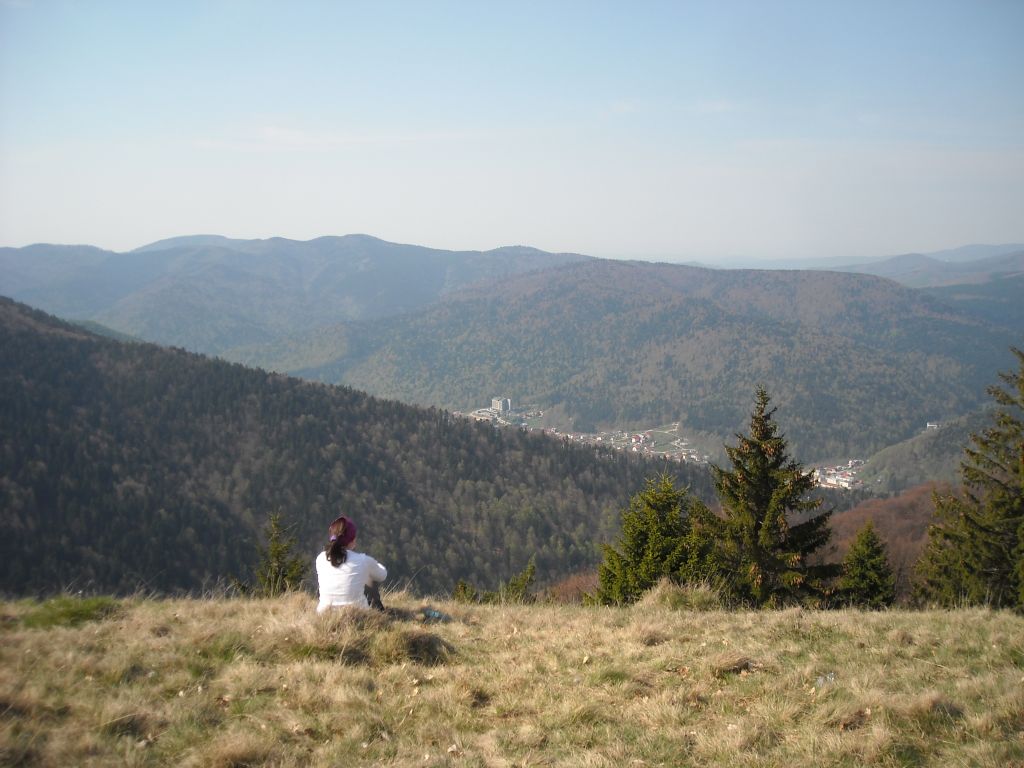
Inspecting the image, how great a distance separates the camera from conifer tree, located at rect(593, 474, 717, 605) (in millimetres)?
16875

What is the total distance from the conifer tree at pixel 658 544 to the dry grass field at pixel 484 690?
8.17 m

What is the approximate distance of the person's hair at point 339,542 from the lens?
25.7 feet

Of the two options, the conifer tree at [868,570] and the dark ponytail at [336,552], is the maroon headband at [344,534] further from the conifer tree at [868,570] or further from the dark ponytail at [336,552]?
the conifer tree at [868,570]

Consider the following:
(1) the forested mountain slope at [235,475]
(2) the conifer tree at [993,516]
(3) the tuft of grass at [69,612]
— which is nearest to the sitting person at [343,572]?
(3) the tuft of grass at [69,612]

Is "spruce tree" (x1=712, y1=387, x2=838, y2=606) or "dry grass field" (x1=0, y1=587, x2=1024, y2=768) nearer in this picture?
"dry grass field" (x1=0, y1=587, x2=1024, y2=768)

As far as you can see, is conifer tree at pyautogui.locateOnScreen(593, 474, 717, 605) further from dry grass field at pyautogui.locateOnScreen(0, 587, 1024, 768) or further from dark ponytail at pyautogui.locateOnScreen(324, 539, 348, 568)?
dark ponytail at pyautogui.locateOnScreen(324, 539, 348, 568)

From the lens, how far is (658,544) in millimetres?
17500

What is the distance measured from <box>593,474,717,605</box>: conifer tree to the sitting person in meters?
9.71

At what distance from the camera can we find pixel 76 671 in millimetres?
5965

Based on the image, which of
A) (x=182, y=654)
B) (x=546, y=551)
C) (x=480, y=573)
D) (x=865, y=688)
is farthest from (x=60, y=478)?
(x=865, y=688)

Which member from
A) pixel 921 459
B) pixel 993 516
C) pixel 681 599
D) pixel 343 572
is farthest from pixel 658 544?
pixel 921 459

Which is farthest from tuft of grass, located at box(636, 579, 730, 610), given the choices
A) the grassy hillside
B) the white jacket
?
the grassy hillside

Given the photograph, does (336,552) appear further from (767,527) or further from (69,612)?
(767,527)

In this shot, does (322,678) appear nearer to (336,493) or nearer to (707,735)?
(707,735)
